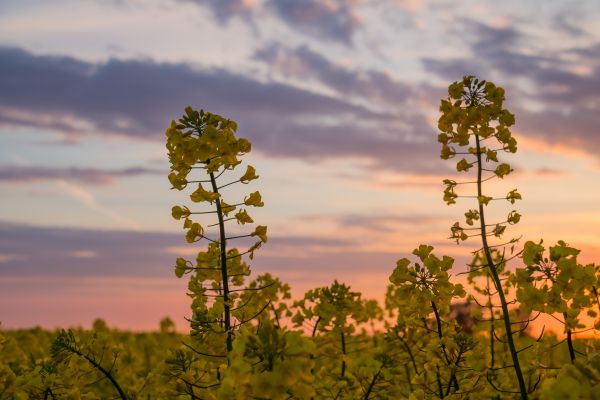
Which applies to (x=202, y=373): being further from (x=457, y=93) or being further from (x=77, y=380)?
(x=457, y=93)

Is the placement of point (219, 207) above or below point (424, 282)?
above

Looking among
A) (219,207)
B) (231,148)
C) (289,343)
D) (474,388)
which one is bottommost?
(474,388)

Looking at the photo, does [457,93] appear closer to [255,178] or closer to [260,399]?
[255,178]

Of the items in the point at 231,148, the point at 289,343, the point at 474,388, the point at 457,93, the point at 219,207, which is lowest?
the point at 474,388

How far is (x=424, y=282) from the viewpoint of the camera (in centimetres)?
663

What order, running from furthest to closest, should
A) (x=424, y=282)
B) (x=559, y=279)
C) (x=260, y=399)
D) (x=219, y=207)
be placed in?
(x=424, y=282) → (x=219, y=207) → (x=559, y=279) → (x=260, y=399)

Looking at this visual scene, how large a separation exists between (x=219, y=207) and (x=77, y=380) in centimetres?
281

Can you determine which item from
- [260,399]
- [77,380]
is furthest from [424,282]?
[77,380]

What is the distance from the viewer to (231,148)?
20.8 ft

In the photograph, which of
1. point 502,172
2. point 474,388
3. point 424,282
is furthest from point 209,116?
point 474,388

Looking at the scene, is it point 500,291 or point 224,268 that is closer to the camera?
point 224,268

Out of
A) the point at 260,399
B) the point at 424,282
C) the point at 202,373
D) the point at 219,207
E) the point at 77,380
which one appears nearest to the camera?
the point at 260,399

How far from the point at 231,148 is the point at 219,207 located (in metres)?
0.53

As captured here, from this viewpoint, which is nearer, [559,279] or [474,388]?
[559,279]
